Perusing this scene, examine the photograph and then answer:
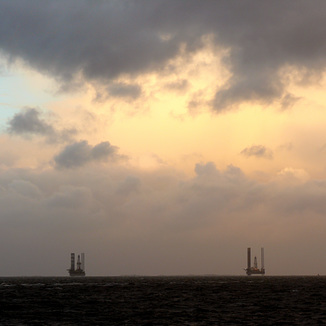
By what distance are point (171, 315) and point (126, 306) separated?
17.9 m

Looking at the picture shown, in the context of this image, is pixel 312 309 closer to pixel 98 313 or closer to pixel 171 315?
pixel 171 315

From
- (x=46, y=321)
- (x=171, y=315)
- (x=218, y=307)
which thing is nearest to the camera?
(x=46, y=321)

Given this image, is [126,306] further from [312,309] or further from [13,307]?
[312,309]

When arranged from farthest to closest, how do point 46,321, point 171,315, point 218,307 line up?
point 218,307 → point 171,315 → point 46,321

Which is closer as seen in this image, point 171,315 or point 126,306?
point 171,315

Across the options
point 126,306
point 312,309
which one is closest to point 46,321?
point 126,306

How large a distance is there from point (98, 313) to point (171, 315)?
34.6 feet

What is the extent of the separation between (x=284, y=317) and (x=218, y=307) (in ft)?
56.2

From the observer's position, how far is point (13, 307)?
90.5 meters

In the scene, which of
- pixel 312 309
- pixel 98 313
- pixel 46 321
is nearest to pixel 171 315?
pixel 98 313

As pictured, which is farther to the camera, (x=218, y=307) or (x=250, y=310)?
(x=218, y=307)

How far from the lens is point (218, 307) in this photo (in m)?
86.4

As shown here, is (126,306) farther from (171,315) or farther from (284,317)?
(284,317)

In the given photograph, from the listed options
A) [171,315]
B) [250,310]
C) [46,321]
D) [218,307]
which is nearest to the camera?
[46,321]
